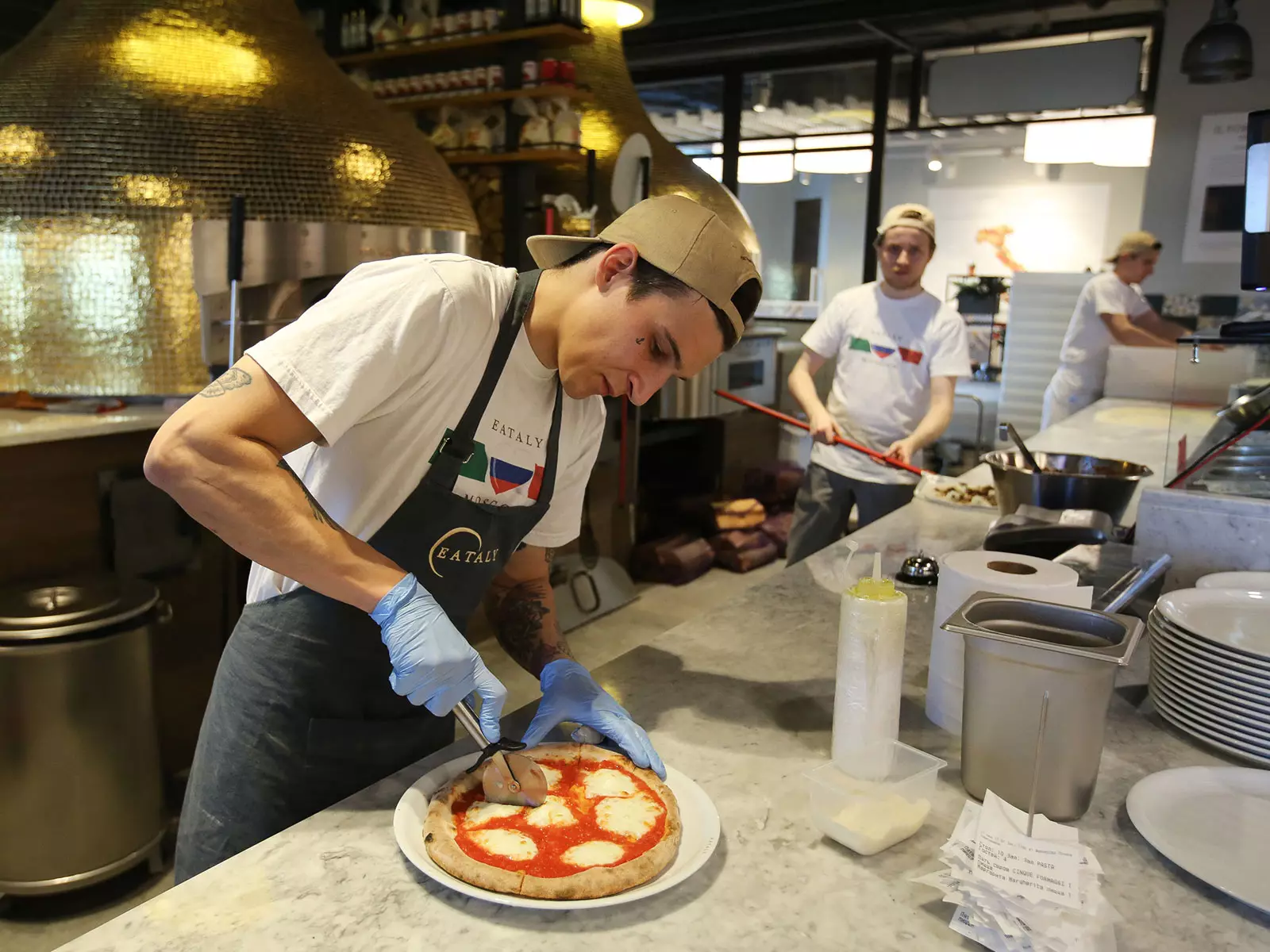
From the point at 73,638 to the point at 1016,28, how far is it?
6.76m

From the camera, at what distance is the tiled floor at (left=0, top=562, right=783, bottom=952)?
96.2 inches

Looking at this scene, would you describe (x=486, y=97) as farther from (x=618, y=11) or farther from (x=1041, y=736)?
(x=1041, y=736)

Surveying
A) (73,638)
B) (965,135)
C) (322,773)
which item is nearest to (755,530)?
(965,135)

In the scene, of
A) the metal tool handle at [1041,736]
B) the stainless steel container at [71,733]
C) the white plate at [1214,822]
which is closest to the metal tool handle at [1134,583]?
the white plate at [1214,822]

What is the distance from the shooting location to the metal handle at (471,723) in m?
1.19

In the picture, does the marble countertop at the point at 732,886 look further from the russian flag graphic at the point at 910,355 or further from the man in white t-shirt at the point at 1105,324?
the man in white t-shirt at the point at 1105,324

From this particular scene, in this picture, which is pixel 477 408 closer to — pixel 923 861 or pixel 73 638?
pixel 923 861

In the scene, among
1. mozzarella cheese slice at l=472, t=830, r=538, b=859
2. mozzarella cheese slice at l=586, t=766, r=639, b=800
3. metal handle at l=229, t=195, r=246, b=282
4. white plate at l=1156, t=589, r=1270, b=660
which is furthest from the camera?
metal handle at l=229, t=195, r=246, b=282

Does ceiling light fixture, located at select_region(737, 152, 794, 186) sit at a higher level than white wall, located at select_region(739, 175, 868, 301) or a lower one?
higher

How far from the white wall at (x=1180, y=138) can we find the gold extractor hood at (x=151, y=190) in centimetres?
537

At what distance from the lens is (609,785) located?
117 cm

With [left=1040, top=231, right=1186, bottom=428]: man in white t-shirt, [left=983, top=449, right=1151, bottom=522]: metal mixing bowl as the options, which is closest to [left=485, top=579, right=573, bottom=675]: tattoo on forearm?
[left=983, top=449, right=1151, bottom=522]: metal mixing bowl

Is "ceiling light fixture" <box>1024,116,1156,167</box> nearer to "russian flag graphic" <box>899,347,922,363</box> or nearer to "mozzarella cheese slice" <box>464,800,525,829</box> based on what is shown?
"russian flag graphic" <box>899,347,922,363</box>

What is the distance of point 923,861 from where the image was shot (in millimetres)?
1066
